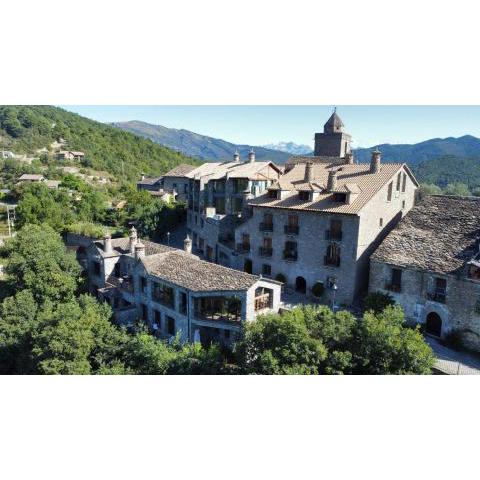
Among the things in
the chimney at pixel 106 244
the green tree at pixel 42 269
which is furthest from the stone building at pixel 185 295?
the green tree at pixel 42 269

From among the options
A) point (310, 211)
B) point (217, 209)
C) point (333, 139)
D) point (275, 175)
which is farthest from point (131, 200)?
point (310, 211)

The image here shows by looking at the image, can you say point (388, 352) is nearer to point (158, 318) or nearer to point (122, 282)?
point (158, 318)

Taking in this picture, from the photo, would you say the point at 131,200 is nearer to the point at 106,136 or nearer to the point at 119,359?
the point at 119,359

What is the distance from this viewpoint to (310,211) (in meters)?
29.1

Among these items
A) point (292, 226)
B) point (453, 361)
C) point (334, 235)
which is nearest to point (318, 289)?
point (334, 235)

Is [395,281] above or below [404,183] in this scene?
below

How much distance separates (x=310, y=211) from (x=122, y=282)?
44.6 feet

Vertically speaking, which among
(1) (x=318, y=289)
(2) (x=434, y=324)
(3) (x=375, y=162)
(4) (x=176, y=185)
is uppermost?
(3) (x=375, y=162)

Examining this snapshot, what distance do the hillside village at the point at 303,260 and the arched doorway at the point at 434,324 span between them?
2.6 inches

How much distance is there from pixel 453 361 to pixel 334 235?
10330 millimetres

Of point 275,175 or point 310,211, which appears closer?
point 310,211

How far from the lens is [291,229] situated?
30438mm

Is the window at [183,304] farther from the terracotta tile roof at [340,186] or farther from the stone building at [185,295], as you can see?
the terracotta tile roof at [340,186]

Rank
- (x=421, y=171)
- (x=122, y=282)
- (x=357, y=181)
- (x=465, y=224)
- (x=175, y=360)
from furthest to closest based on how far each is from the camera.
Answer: (x=421, y=171) < (x=357, y=181) < (x=122, y=282) < (x=465, y=224) < (x=175, y=360)
